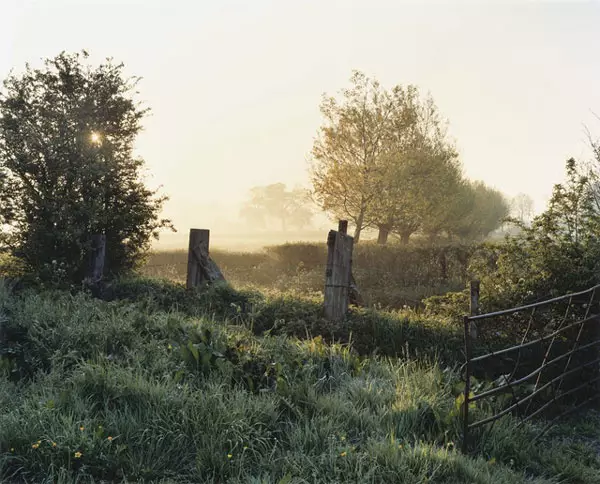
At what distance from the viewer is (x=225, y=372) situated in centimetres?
522

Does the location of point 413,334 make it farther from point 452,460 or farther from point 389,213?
point 389,213

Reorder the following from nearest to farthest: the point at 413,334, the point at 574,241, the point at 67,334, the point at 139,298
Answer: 1. the point at 67,334
2. the point at 413,334
3. the point at 574,241
4. the point at 139,298

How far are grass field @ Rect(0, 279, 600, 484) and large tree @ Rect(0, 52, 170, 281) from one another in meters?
4.03

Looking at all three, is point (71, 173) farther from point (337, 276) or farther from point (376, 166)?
point (376, 166)

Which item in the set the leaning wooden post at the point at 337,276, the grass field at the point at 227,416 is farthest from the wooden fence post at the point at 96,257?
the leaning wooden post at the point at 337,276

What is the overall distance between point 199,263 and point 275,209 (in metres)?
63.9

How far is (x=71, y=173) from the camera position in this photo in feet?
35.2

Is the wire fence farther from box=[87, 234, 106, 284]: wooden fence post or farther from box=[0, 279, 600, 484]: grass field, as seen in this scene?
box=[87, 234, 106, 284]: wooden fence post

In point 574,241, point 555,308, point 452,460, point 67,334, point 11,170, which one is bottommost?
point 452,460

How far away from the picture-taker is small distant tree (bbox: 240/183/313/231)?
2753 inches

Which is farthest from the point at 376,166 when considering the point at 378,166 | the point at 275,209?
the point at 275,209

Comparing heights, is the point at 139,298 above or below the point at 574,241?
below

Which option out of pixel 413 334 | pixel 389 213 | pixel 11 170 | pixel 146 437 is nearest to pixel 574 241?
pixel 413 334

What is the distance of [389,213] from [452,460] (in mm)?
19431
